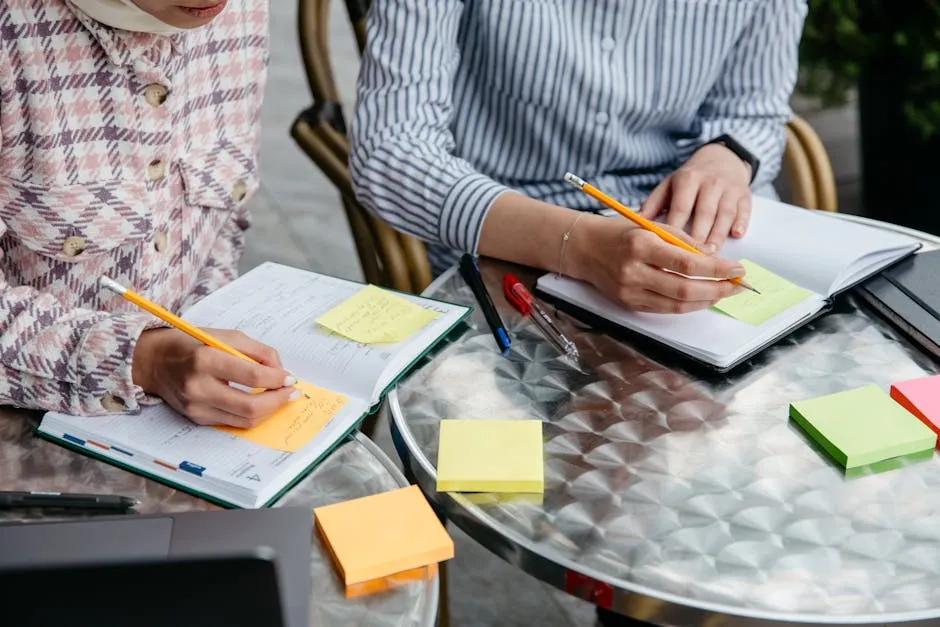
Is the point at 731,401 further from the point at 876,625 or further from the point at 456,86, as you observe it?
the point at 456,86

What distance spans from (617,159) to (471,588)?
82 cm

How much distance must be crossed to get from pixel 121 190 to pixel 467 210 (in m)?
0.41

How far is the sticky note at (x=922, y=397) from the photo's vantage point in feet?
3.28

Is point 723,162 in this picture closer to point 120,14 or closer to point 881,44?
point 120,14

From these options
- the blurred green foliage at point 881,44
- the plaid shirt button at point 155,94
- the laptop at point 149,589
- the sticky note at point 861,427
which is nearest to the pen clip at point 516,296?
the sticky note at point 861,427

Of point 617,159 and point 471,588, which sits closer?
point 617,159

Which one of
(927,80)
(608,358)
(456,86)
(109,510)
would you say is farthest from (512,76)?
(927,80)

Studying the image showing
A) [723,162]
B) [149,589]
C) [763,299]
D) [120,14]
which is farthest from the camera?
[723,162]

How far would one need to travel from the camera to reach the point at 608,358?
1128 millimetres

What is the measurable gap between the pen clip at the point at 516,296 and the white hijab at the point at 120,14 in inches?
18.2

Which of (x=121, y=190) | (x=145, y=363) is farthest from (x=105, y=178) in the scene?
(x=145, y=363)

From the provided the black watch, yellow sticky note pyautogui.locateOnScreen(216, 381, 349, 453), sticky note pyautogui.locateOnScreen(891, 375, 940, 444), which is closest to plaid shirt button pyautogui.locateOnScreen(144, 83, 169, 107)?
yellow sticky note pyautogui.locateOnScreen(216, 381, 349, 453)

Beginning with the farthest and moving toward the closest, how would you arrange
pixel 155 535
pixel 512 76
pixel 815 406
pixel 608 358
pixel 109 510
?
pixel 512 76, pixel 608 358, pixel 815 406, pixel 109 510, pixel 155 535

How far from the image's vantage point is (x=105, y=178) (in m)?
1.19
